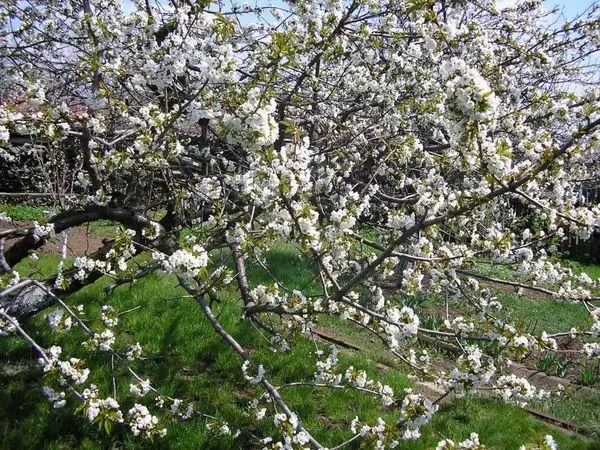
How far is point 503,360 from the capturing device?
9.38 ft

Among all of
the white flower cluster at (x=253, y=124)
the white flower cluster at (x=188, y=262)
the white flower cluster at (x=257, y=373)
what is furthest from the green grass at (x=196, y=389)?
the white flower cluster at (x=253, y=124)

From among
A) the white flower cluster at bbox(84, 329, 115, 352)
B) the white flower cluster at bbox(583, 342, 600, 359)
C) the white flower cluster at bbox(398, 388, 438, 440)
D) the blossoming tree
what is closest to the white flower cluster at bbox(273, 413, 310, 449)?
the blossoming tree

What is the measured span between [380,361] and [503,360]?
8.37 feet

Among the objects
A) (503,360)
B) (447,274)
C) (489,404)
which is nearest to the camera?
(503,360)

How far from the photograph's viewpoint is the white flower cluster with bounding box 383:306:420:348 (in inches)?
100

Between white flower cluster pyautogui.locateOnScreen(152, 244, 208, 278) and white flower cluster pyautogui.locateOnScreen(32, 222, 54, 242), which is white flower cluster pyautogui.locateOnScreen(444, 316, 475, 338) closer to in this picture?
white flower cluster pyautogui.locateOnScreen(152, 244, 208, 278)

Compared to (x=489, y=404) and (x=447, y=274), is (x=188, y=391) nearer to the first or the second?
(x=447, y=274)

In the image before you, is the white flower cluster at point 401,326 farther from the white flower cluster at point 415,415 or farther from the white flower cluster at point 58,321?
the white flower cluster at point 58,321

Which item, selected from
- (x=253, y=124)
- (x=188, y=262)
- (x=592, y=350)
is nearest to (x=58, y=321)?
(x=188, y=262)

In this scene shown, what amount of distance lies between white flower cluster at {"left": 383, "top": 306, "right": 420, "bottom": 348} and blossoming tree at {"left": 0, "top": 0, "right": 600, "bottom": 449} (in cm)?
1

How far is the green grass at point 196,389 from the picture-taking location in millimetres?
3625

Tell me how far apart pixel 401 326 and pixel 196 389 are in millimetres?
2268

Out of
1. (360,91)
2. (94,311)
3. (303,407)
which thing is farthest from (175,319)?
(360,91)

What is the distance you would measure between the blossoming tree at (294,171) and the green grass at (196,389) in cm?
22
